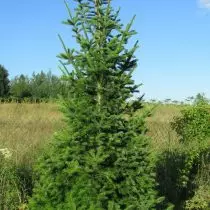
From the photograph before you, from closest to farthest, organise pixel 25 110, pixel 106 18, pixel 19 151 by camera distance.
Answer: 1. pixel 106 18
2. pixel 19 151
3. pixel 25 110

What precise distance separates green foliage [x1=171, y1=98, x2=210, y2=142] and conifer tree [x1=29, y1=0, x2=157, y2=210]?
5424 millimetres

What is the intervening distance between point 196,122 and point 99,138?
6.11 m

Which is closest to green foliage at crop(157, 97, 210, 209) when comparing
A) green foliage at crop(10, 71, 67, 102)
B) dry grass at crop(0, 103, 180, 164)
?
dry grass at crop(0, 103, 180, 164)

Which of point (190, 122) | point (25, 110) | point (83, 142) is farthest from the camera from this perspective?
point (25, 110)

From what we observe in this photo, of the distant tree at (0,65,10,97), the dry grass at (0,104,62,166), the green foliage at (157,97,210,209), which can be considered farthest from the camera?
the distant tree at (0,65,10,97)

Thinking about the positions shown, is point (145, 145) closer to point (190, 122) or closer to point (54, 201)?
point (54, 201)

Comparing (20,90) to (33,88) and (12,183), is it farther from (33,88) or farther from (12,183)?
(12,183)

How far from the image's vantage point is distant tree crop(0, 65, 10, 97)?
60.9 m

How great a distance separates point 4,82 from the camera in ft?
204

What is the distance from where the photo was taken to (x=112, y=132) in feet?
18.2

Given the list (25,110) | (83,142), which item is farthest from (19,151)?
(25,110)

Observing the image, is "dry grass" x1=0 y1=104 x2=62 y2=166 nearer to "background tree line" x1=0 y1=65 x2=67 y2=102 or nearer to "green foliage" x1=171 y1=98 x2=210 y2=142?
"green foliage" x1=171 y1=98 x2=210 y2=142

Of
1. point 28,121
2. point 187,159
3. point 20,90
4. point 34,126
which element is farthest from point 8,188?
point 20,90

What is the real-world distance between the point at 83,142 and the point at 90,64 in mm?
911
